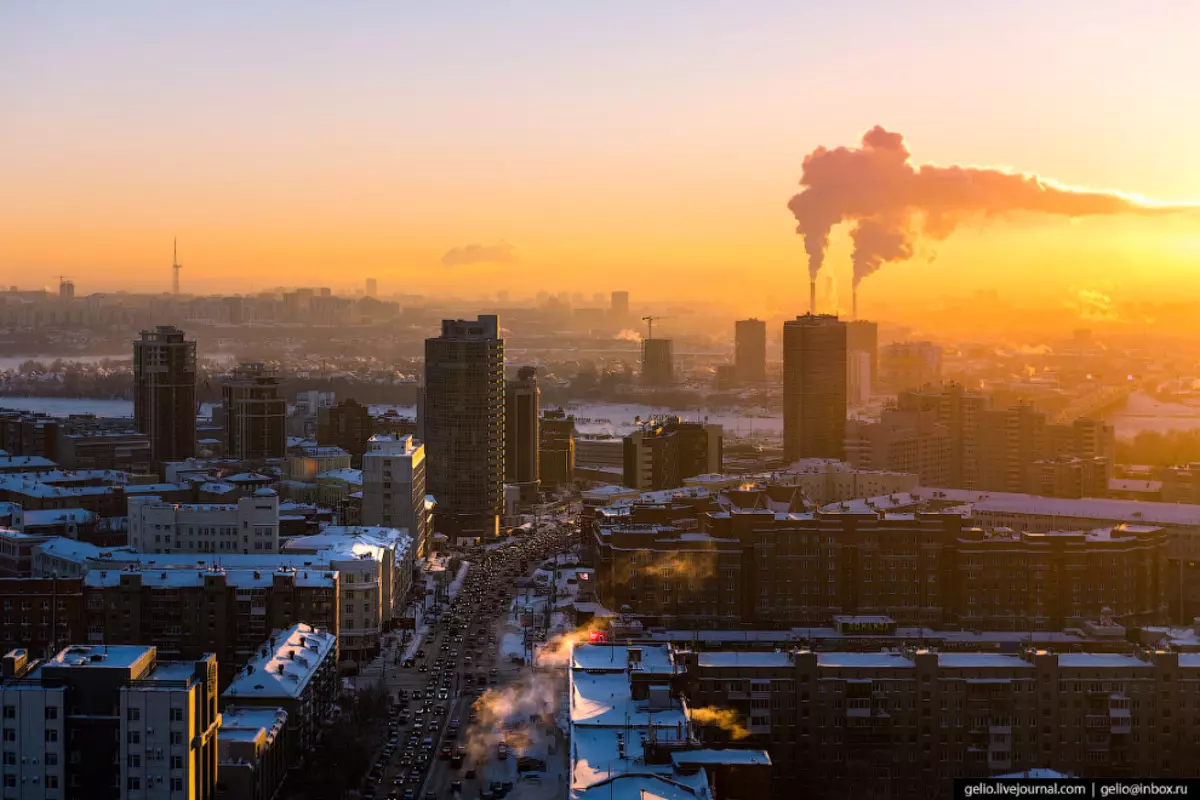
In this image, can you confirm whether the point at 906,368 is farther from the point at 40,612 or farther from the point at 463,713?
the point at 40,612

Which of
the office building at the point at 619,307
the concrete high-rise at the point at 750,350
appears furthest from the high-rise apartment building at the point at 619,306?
the concrete high-rise at the point at 750,350

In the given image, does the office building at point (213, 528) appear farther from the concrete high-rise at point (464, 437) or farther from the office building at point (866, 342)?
the office building at point (866, 342)

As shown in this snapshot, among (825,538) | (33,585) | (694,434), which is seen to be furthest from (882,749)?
(694,434)

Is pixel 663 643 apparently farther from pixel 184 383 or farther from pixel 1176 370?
pixel 1176 370

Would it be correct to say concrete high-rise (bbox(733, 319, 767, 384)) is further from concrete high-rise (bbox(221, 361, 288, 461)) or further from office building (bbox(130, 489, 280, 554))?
office building (bbox(130, 489, 280, 554))

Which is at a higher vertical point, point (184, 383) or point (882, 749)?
point (184, 383)
